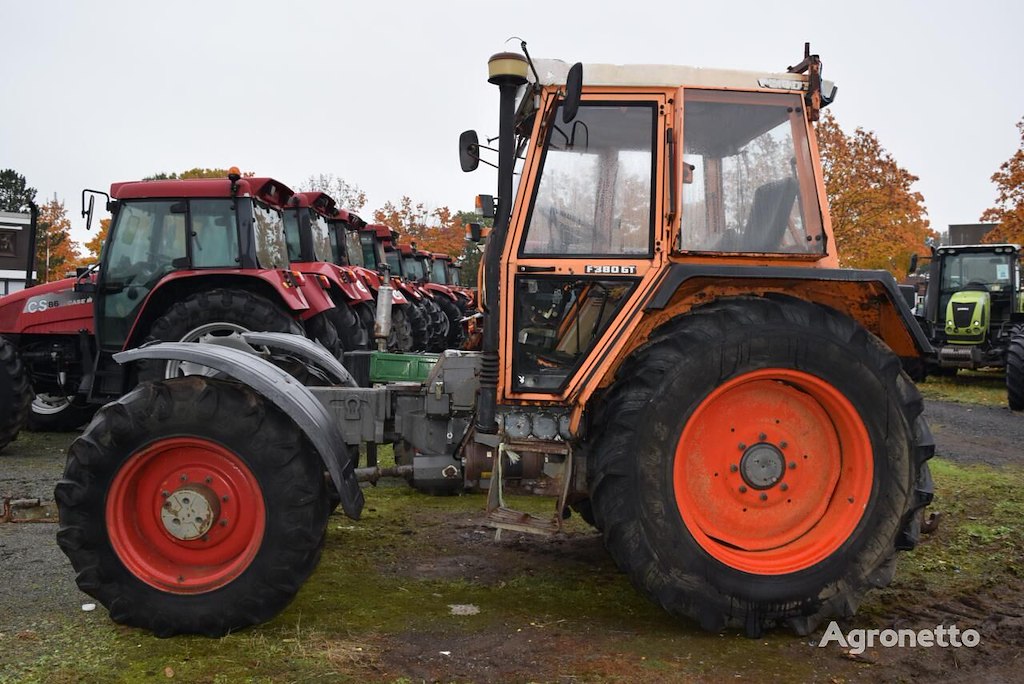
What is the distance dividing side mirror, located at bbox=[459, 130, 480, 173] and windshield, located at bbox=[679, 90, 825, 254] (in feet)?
3.01

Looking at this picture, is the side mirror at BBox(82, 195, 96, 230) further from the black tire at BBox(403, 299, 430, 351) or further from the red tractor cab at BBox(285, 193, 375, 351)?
the black tire at BBox(403, 299, 430, 351)

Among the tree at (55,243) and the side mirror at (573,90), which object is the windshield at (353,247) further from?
the tree at (55,243)

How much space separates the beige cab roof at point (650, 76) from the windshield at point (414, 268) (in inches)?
628

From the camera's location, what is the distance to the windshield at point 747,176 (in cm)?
374

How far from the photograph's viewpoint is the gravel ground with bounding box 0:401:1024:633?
3.88 metres

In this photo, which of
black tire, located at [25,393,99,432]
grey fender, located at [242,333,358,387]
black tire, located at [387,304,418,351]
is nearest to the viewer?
grey fender, located at [242,333,358,387]

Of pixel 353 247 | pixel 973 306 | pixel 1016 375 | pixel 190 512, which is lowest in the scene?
pixel 190 512

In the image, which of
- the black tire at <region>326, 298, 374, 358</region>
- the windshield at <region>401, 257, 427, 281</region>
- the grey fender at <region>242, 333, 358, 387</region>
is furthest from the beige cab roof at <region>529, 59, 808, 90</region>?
the windshield at <region>401, 257, 427, 281</region>

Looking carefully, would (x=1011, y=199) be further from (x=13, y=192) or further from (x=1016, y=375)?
(x=13, y=192)

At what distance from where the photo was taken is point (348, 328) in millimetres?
9047

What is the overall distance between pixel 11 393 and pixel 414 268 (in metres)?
12.9

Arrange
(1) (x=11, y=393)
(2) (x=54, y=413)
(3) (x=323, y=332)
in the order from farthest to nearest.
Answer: (2) (x=54, y=413) < (3) (x=323, y=332) < (1) (x=11, y=393)

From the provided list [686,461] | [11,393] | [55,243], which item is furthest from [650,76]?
[55,243]
